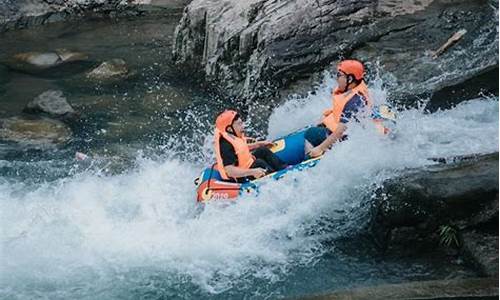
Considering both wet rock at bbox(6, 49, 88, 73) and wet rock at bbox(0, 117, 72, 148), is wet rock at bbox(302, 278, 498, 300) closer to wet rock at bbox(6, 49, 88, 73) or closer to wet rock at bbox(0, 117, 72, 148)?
wet rock at bbox(0, 117, 72, 148)

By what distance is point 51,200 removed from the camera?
9094 mm

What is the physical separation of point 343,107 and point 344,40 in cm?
338

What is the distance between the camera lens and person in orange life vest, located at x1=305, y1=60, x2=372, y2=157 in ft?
27.5

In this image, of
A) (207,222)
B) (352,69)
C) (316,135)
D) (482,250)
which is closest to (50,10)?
(316,135)

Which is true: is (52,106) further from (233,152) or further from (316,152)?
(316,152)

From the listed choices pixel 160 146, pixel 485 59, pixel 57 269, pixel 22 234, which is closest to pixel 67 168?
pixel 160 146

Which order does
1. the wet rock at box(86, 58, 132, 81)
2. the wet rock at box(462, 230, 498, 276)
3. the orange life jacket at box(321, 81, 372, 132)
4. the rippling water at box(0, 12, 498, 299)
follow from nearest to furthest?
the wet rock at box(462, 230, 498, 276) → the rippling water at box(0, 12, 498, 299) → the orange life jacket at box(321, 81, 372, 132) → the wet rock at box(86, 58, 132, 81)

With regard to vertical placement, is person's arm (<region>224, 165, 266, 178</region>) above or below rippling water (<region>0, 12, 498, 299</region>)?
above

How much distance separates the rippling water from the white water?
14 millimetres

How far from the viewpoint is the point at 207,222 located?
25.8ft

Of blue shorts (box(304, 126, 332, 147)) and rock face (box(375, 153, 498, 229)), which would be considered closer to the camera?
rock face (box(375, 153, 498, 229))

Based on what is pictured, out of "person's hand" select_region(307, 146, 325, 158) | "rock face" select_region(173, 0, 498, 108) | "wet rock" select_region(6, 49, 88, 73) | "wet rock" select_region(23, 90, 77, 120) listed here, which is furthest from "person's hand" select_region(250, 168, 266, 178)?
"wet rock" select_region(6, 49, 88, 73)

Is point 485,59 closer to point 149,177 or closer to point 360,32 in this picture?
point 360,32

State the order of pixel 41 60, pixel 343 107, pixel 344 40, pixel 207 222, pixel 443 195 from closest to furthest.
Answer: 1. pixel 443 195
2. pixel 207 222
3. pixel 343 107
4. pixel 344 40
5. pixel 41 60
